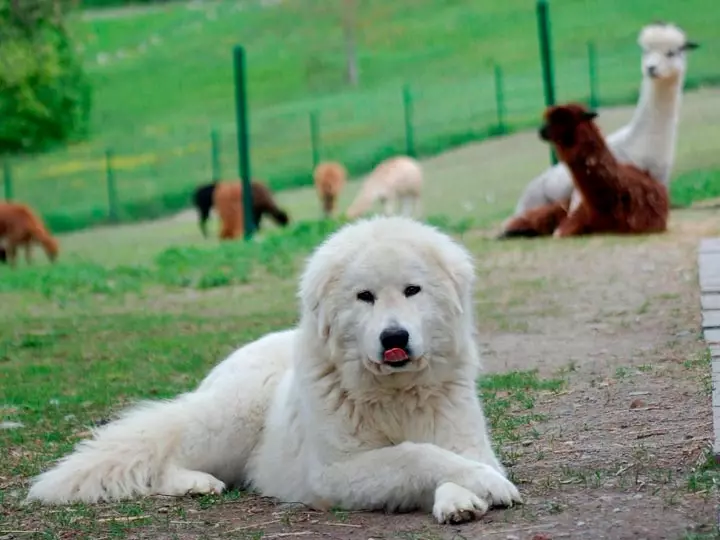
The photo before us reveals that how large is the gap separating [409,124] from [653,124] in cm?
1453

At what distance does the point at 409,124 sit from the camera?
29.8m

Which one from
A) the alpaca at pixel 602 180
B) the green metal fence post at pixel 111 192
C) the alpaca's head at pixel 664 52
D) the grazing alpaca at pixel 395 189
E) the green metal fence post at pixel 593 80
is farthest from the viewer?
the green metal fence post at pixel 111 192

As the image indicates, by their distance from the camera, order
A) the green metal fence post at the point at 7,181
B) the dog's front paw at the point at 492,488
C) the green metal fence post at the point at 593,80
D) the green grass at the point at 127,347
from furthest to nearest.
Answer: the green metal fence post at the point at 7,181, the green metal fence post at the point at 593,80, the green grass at the point at 127,347, the dog's front paw at the point at 492,488

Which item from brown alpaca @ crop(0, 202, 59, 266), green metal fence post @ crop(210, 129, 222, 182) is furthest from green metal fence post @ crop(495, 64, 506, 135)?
brown alpaca @ crop(0, 202, 59, 266)

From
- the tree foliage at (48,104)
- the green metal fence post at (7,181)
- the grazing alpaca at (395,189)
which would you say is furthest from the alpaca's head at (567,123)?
the green metal fence post at (7,181)

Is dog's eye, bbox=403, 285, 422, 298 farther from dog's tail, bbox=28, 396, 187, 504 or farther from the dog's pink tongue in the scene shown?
dog's tail, bbox=28, 396, 187, 504

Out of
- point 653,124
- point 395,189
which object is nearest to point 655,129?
point 653,124

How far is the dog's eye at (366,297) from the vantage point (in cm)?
526

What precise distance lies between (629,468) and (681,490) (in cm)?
54

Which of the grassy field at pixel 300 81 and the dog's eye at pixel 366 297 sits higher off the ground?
the grassy field at pixel 300 81

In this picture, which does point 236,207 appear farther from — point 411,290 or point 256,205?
point 411,290

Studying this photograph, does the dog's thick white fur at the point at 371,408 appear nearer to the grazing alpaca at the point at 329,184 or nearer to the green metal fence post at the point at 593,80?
the grazing alpaca at the point at 329,184

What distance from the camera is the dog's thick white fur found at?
5121 mm

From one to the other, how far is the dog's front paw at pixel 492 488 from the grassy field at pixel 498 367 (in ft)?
0.25
